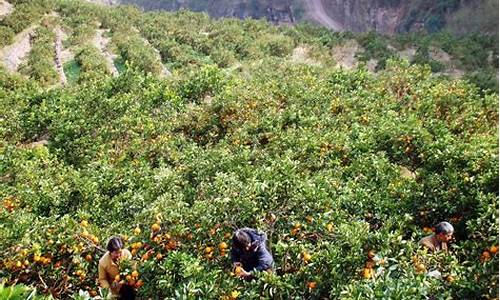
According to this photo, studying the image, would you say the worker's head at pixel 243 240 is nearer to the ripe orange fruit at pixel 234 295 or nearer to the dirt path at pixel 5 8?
the ripe orange fruit at pixel 234 295

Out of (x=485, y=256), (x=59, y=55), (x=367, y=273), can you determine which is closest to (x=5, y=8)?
(x=59, y=55)

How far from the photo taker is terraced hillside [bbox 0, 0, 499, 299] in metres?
5.33

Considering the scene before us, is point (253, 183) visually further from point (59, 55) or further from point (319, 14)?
point (319, 14)

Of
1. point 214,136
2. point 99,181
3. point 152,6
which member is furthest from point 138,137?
point 152,6

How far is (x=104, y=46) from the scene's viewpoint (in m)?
25.5

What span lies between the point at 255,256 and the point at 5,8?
26058mm

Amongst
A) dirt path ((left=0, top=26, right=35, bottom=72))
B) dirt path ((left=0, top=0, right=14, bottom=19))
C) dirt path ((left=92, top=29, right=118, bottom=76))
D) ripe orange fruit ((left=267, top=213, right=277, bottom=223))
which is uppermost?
dirt path ((left=0, top=0, right=14, bottom=19))

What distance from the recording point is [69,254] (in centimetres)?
670

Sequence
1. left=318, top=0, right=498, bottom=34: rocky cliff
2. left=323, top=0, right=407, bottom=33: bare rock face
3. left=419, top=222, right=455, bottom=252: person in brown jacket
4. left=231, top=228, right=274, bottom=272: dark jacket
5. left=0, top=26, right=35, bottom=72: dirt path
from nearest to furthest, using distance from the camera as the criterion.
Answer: left=231, top=228, right=274, bottom=272: dark jacket → left=419, top=222, right=455, bottom=252: person in brown jacket → left=0, top=26, right=35, bottom=72: dirt path → left=318, top=0, right=498, bottom=34: rocky cliff → left=323, top=0, right=407, bottom=33: bare rock face

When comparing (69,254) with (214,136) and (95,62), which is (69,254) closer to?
(214,136)

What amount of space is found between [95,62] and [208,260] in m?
17.3

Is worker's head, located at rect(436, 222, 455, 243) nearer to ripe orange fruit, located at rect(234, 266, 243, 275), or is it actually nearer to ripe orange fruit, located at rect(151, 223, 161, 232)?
ripe orange fruit, located at rect(234, 266, 243, 275)

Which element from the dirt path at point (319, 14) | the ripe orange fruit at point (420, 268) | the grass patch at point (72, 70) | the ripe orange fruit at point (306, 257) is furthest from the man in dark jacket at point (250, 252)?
the dirt path at point (319, 14)

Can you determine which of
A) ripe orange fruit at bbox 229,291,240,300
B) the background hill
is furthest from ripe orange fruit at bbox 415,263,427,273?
the background hill
